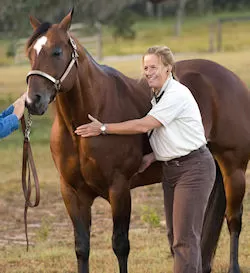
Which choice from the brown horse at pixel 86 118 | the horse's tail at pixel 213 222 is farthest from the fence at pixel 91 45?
the brown horse at pixel 86 118

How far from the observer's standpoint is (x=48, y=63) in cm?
599

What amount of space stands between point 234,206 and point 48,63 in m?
2.49

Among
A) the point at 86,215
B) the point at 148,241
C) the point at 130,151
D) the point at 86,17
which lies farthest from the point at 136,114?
the point at 86,17

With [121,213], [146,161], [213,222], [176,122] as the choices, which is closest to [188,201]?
[176,122]

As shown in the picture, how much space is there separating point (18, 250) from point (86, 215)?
2.21 meters

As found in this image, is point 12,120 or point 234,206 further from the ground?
point 12,120

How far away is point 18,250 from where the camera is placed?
8742mm

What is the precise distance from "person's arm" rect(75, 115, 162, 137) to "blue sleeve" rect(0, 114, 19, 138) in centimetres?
53

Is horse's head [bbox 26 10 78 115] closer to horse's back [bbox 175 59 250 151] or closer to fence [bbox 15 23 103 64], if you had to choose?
horse's back [bbox 175 59 250 151]

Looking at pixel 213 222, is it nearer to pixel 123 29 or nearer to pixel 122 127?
pixel 122 127

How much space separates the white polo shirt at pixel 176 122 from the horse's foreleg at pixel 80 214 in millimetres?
924

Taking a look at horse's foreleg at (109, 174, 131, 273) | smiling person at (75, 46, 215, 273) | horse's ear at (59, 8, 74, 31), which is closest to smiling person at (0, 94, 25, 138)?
horse's ear at (59, 8, 74, 31)

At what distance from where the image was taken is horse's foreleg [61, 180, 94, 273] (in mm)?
6672

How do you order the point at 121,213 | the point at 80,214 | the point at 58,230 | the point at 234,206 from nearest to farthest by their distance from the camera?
the point at 121,213 → the point at 80,214 → the point at 234,206 → the point at 58,230
